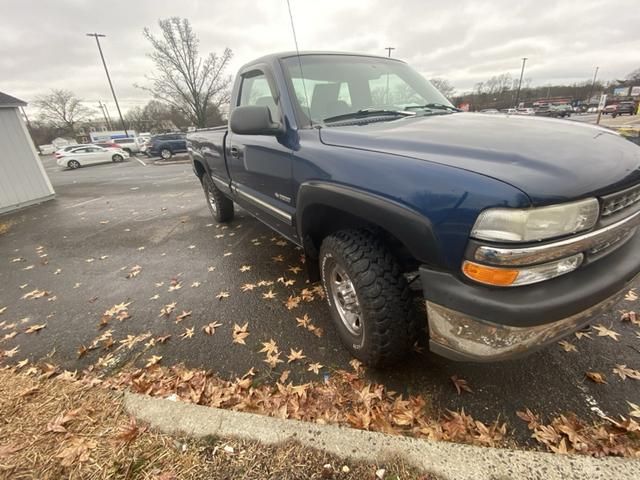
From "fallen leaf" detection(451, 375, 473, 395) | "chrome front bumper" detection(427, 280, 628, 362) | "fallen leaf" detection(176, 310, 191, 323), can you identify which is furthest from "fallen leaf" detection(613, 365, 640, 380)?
"fallen leaf" detection(176, 310, 191, 323)

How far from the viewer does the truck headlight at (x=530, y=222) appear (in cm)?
121

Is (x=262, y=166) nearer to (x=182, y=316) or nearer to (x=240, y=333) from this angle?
(x=240, y=333)

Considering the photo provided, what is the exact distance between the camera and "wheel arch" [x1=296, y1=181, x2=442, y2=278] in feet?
4.66

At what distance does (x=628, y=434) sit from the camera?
1604mm

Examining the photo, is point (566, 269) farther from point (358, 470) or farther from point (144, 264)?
point (144, 264)

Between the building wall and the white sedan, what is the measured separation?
15.4 meters

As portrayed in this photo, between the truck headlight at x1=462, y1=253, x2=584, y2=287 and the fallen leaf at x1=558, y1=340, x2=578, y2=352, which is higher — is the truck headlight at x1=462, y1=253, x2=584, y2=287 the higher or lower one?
the higher one

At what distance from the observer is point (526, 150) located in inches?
54.4

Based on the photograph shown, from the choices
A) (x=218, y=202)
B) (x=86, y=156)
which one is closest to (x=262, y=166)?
(x=218, y=202)

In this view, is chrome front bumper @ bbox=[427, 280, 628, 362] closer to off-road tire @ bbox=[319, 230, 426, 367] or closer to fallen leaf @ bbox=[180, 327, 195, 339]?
off-road tire @ bbox=[319, 230, 426, 367]

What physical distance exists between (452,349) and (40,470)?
2184 mm

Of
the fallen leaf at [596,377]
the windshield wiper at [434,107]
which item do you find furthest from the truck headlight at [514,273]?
the windshield wiper at [434,107]

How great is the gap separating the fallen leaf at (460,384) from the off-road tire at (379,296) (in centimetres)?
39

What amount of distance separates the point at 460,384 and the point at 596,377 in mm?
838
